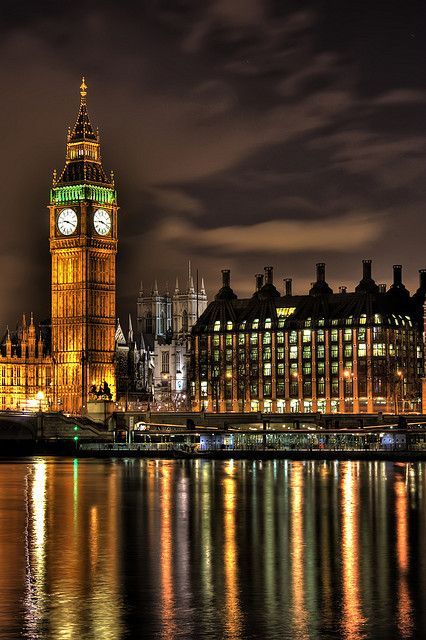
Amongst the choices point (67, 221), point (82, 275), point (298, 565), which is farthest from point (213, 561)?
point (67, 221)

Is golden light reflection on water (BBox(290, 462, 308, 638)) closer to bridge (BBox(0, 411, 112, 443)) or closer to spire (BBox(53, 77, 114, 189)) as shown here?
bridge (BBox(0, 411, 112, 443))

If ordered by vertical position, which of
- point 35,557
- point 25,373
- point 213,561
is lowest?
point 213,561

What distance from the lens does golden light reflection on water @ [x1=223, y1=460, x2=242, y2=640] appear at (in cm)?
3038

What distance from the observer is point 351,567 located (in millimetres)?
38812

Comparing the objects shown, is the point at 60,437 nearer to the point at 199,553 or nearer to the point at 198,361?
the point at 198,361

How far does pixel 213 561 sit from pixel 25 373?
122310 millimetres

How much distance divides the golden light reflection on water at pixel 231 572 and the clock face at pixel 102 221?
95102 mm

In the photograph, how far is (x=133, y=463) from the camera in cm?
10688

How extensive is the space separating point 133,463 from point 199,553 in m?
64.9

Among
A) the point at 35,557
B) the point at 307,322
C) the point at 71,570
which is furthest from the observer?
the point at 307,322

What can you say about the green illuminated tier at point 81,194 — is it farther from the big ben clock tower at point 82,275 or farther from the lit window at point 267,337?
the lit window at point 267,337

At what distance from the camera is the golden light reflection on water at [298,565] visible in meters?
30.8

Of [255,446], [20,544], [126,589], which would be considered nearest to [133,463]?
[255,446]

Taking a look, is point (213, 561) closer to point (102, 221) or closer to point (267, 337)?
point (102, 221)
